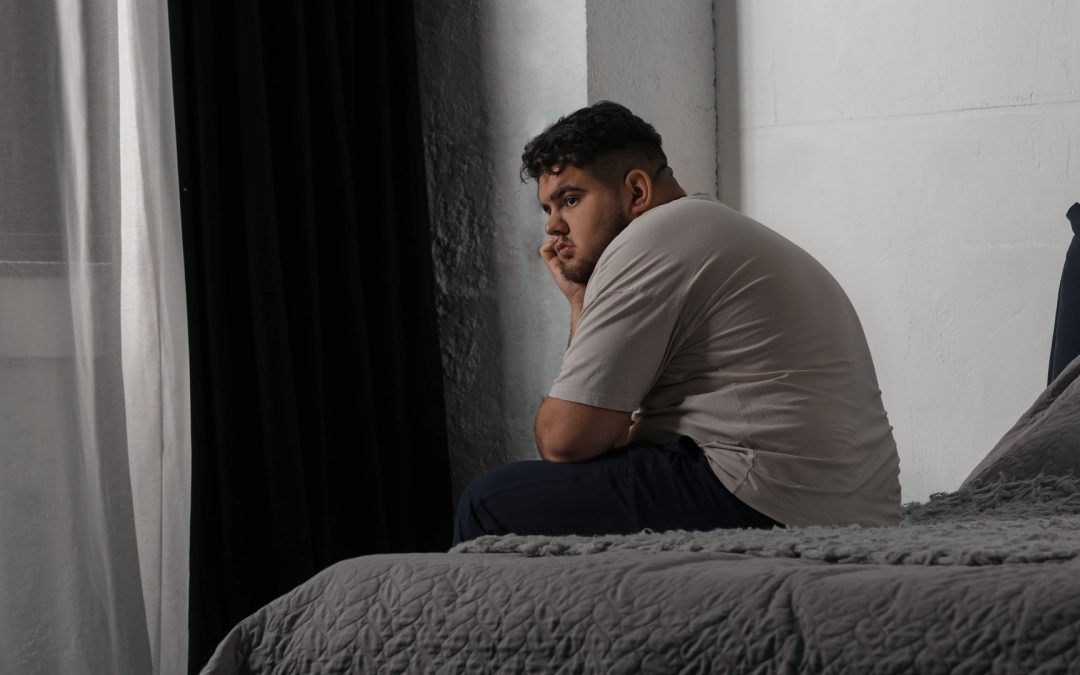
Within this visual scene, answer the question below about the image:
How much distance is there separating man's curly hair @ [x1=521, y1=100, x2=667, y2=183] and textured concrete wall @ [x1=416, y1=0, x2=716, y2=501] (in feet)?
2.31

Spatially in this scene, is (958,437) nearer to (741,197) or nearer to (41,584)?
(741,197)

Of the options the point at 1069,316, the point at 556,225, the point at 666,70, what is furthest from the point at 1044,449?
the point at 666,70

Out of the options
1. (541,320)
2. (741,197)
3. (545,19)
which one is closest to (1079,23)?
(741,197)

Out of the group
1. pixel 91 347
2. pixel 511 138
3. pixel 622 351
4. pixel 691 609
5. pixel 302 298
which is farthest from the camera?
pixel 511 138

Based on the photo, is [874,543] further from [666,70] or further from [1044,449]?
[666,70]

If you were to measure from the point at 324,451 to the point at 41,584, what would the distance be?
663mm

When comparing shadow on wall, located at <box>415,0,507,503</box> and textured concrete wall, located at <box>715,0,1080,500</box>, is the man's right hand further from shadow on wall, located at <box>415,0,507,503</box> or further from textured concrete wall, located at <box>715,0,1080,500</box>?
textured concrete wall, located at <box>715,0,1080,500</box>

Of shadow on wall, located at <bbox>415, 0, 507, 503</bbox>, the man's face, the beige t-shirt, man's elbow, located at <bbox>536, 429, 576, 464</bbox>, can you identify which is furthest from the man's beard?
shadow on wall, located at <bbox>415, 0, 507, 503</bbox>

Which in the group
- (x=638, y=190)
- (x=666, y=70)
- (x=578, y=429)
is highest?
(x=666, y=70)

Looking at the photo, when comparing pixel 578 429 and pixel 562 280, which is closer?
pixel 578 429

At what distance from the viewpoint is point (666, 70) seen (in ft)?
8.82

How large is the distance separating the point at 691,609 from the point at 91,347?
5.14 feet

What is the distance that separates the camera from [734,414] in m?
1.43

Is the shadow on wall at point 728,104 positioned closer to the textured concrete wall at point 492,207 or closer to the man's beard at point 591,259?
the textured concrete wall at point 492,207
